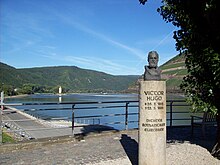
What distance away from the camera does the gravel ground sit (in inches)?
242

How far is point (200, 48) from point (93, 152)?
3.43 metres

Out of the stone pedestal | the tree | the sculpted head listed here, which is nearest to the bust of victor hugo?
the sculpted head

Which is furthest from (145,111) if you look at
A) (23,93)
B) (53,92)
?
(53,92)

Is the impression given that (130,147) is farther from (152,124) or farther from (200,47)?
(200,47)

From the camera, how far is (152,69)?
596 centimetres

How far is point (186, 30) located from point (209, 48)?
0.87m

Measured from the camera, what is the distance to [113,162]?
6.05 meters

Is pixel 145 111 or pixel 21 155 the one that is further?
pixel 21 155

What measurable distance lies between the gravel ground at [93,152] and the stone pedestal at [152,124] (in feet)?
1.82

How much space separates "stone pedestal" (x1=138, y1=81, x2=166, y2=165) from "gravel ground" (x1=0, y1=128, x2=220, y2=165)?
1.82ft

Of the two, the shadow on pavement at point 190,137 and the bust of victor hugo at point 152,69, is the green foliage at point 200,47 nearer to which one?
the bust of victor hugo at point 152,69

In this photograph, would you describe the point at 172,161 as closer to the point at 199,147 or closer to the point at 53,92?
the point at 199,147

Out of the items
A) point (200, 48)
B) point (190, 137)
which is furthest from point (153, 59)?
point (190, 137)

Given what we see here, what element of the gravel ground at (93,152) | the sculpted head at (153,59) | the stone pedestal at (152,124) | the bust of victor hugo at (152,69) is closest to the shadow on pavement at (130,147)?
the gravel ground at (93,152)
